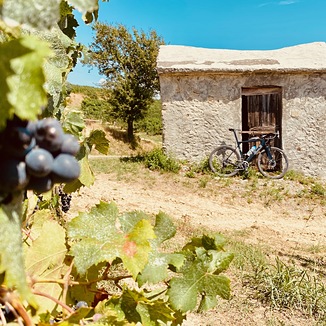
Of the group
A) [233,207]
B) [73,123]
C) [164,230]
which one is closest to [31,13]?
[164,230]

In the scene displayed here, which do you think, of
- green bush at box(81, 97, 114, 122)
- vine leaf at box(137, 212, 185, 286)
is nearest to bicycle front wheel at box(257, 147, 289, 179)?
vine leaf at box(137, 212, 185, 286)

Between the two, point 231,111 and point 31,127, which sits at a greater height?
point 231,111

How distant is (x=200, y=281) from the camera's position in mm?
1260

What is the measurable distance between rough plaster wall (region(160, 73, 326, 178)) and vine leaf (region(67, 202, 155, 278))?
7921mm

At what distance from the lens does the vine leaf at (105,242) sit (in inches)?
39.6

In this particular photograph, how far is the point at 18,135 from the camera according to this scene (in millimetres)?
439

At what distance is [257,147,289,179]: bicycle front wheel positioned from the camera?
28.5ft

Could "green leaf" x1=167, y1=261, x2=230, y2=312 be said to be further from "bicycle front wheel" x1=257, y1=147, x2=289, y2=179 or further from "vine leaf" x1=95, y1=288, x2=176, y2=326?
"bicycle front wheel" x1=257, y1=147, x2=289, y2=179

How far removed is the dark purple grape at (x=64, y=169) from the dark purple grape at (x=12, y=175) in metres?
0.04

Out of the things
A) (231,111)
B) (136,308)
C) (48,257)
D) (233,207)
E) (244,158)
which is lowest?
(233,207)

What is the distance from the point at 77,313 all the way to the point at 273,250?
4698 mm

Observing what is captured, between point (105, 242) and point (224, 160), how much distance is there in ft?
26.0

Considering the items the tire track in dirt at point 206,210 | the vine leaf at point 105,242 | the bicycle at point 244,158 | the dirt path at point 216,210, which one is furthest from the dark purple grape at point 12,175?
the bicycle at point 244,158

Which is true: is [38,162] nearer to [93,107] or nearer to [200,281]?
[200,281]
